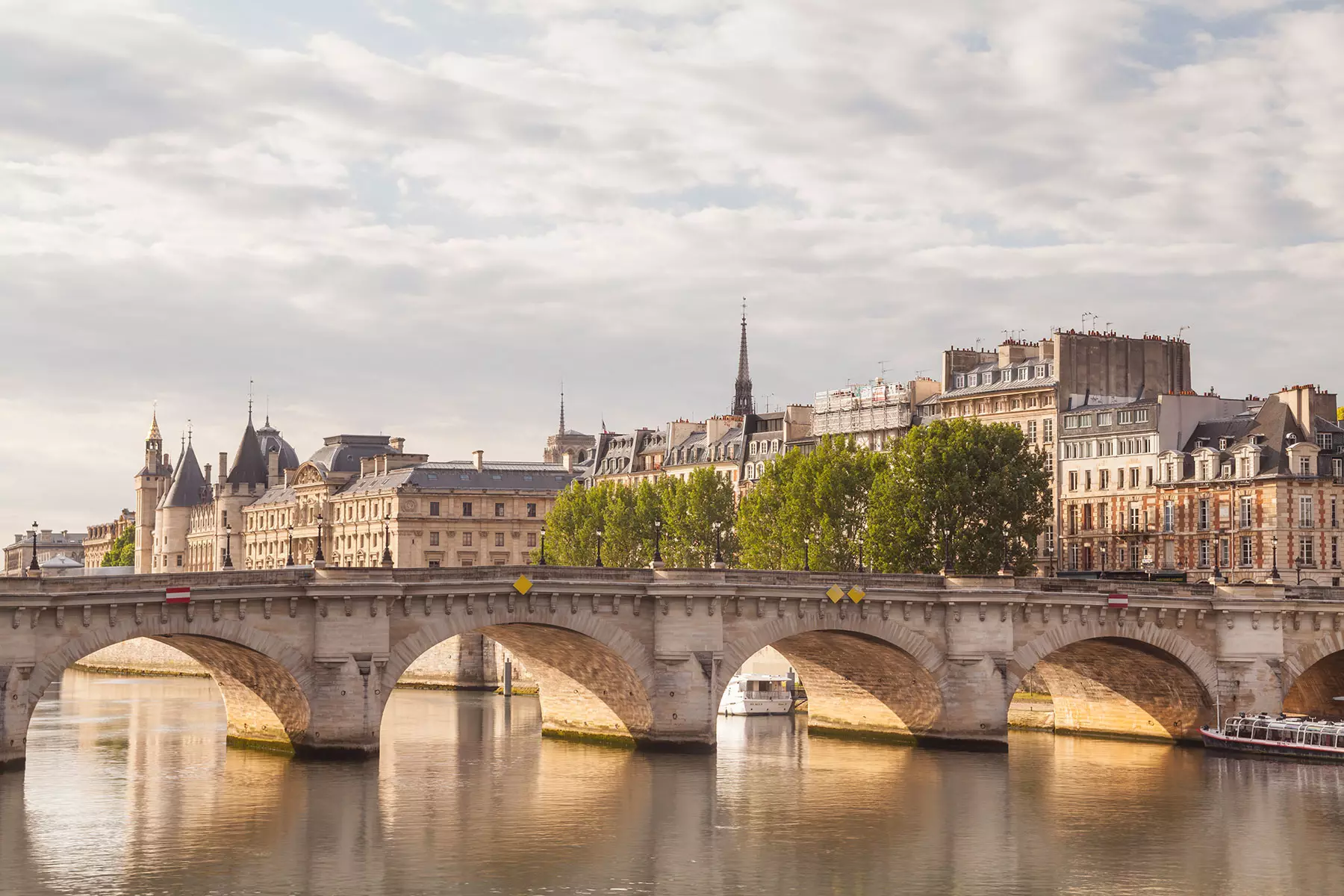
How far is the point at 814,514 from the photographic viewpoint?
102250mm

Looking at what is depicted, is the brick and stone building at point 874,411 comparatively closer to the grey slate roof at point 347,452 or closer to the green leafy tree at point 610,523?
the green leafy tree at point 610,523

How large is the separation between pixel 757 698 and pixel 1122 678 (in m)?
19.8

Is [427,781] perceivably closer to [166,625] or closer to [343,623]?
[343,623]

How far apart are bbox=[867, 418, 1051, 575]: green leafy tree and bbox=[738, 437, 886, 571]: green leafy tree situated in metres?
2.72

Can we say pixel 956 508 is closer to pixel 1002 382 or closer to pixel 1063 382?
pixel 1063 382

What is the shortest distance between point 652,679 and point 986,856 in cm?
2080

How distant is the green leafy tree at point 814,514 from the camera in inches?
3959

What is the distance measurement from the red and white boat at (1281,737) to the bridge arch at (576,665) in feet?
76.8

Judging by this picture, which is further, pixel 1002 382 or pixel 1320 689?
pixel 1002 382

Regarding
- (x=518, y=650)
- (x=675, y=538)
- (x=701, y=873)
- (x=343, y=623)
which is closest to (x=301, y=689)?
(x=343, y=623)

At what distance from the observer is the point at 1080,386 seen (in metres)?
118

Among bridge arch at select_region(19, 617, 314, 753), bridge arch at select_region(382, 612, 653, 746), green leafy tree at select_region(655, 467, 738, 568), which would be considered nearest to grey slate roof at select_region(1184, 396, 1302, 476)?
green leafy tree at select_region(655, 467, 738, 568)

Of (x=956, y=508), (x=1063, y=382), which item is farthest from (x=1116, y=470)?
(x=956, y=508)

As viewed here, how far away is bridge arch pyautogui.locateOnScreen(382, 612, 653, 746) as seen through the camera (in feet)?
221
